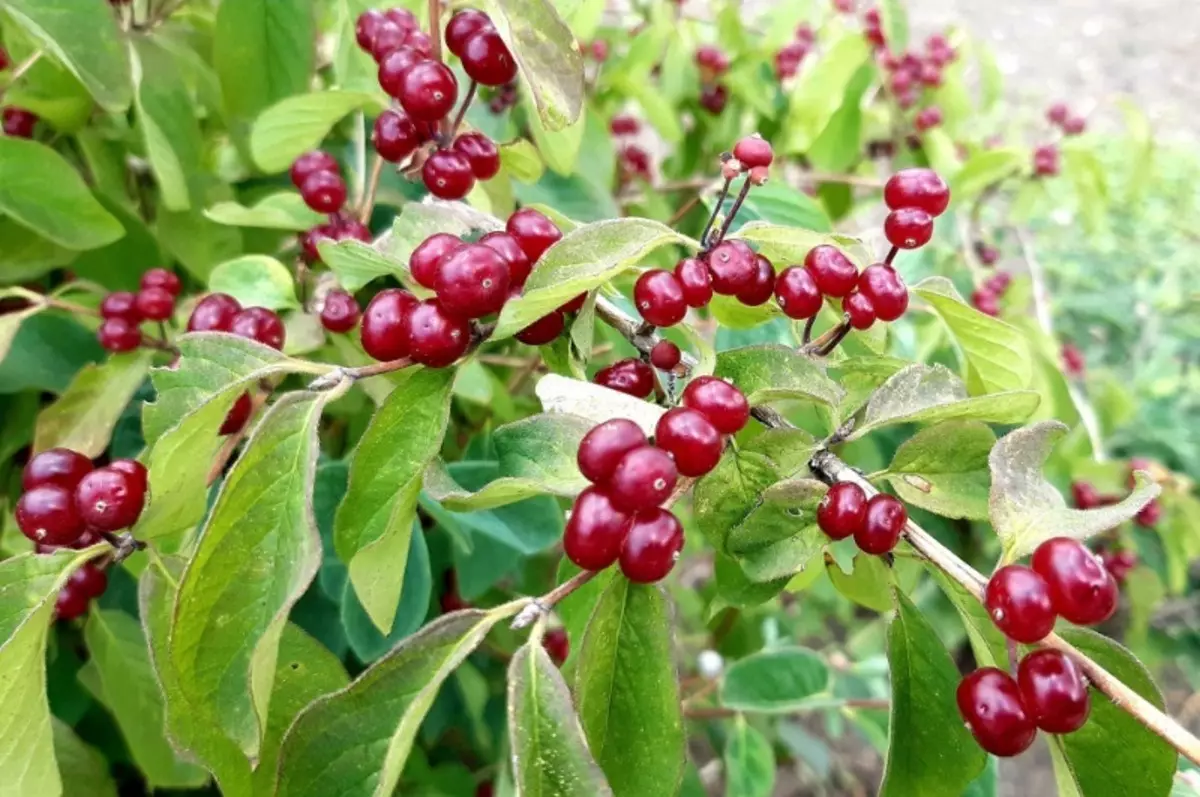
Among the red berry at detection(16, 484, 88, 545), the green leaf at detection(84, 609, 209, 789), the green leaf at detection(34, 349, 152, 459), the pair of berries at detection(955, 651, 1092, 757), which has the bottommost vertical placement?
the green leaf at detection(84, 609, 209, 789)

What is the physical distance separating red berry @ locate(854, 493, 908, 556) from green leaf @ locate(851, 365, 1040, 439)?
→ 0.13 ft

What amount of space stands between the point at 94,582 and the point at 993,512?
22.6 inches

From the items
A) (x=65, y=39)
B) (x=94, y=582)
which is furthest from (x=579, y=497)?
(x=65, y=39)

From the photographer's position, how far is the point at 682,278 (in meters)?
0.52

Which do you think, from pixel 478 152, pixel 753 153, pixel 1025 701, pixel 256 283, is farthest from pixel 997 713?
pixel 256 283

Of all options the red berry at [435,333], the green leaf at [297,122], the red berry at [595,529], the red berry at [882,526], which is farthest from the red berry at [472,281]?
the green leaf at [297,122]

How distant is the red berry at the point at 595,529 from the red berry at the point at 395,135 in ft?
1.07

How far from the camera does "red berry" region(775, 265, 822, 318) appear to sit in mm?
534

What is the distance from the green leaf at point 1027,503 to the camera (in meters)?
0.43

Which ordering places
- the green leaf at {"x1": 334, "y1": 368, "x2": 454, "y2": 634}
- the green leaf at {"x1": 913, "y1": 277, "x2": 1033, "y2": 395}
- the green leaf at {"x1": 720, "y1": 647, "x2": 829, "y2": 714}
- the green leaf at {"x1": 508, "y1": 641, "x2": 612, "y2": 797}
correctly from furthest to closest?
the green leaf at {"x1": 720, "y1": 647, "x2": 829, "y2": 714}, the green leaf at {"x1": 913, "y1": 277, "x2": 1033, "y2": 395}, the green leaf at {"x1": 334, "y1": 368, "x2": 454, "y2": 634}, the green leaf at {"x1": 508, "y1": 641, "x2": 612, "y2": 797}

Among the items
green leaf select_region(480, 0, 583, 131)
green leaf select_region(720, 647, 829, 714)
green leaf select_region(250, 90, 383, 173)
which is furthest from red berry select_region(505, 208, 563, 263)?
green leaf select_region(720, 647, 829, 714)

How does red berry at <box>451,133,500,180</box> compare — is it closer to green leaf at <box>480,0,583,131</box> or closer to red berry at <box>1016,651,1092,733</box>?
green leaf at <box>480,0,583,131</box>

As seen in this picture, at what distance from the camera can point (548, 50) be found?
1.67ft

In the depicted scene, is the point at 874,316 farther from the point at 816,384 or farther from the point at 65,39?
the point at 65,39
